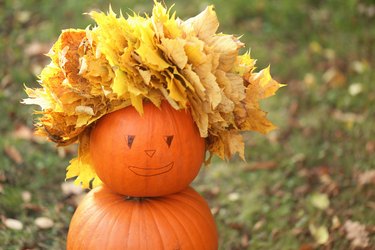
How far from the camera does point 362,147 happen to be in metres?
4.71

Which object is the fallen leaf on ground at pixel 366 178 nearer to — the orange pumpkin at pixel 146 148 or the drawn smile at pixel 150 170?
the orange pumpkin at pixel 146 148

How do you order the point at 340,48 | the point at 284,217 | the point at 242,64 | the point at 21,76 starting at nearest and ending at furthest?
the point at 242,64 → the point at 284,217 → the point at 21,76 → the point at 340,48

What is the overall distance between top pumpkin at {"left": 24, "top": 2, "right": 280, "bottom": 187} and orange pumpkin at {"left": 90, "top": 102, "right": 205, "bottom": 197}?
0.24ft

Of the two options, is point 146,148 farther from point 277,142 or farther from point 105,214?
point 277,142

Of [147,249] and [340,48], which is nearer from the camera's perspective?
[147,249]

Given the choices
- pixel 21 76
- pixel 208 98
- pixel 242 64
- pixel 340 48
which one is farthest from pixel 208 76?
pixel 340 48

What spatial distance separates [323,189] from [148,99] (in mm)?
2037

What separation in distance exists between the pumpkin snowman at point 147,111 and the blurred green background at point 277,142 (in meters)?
0.82

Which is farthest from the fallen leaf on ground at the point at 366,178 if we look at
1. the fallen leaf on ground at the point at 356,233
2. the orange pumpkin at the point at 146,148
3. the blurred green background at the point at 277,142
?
the orange pumpkin at the point at 146,148

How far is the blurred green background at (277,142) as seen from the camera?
3777 mm

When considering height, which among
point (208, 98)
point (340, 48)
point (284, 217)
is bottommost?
point (284, 217)

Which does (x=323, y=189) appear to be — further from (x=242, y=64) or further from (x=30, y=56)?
(x=30, y=56)

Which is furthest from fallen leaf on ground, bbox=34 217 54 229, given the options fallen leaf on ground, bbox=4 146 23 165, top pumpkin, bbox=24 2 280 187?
top pumpkin, bbox=24 2 280 187

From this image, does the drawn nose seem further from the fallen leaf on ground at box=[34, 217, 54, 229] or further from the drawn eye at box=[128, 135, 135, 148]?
the fallen leaf on ground at box=[34, 217, 54, 229]
